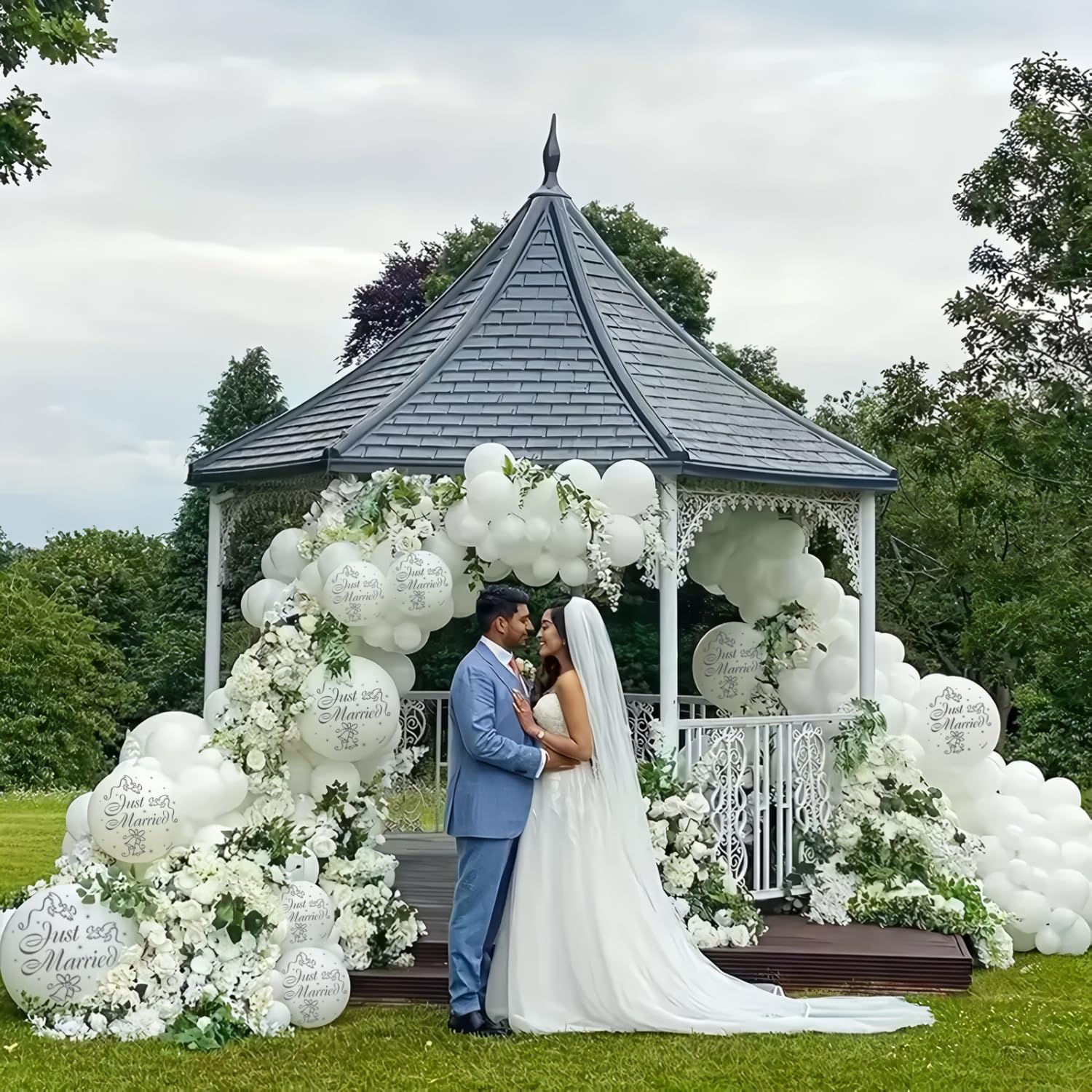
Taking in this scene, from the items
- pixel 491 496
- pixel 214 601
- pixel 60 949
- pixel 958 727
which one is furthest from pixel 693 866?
pixel 214 601

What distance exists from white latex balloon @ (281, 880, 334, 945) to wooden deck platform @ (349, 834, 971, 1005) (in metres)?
0.39

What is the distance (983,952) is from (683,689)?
1310 cm

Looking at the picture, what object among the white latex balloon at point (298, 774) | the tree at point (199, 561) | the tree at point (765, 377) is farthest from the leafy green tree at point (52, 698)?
the white latex balloon at point (298, 774)

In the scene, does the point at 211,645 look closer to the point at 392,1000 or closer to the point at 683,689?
the point at 392,1000

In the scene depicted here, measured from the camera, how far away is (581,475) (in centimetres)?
779

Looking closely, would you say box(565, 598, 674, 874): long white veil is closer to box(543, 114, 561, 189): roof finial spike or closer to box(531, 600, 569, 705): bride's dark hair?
box(531, 600, 569, 705): bride's dark hair

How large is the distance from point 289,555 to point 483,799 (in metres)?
2.58

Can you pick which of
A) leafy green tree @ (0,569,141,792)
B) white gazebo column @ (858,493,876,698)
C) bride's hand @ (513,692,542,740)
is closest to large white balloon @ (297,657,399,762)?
bride's hand @ (513,692,542,740)

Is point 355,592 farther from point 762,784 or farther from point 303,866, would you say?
point 762,784

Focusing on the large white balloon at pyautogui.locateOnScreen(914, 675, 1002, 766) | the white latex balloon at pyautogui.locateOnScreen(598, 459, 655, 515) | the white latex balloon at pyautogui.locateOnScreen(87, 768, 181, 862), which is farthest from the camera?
the large white balloon at pyautogui.locateOnScreen(914, 675, 1002, 766)

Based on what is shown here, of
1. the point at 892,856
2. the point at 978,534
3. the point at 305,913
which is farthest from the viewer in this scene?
the point at 978,534

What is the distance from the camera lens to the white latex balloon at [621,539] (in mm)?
7750

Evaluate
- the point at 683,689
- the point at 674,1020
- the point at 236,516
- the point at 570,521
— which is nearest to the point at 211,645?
the point at 236,516

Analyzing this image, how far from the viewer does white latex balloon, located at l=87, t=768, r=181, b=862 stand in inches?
273
